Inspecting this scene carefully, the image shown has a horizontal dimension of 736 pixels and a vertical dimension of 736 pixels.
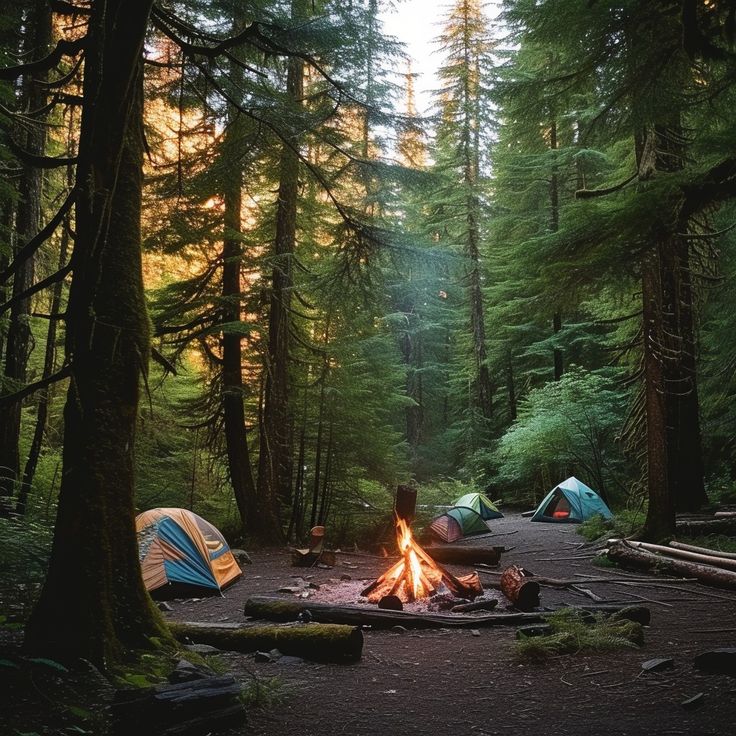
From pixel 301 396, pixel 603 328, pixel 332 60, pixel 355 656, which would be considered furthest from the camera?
pixel 603 328

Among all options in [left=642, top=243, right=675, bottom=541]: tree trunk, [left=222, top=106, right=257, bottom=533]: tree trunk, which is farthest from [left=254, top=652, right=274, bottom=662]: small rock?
[left=642, top=243, right=675, bottom=541]: tree trunk

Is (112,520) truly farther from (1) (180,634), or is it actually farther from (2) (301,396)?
(2) (301,396)

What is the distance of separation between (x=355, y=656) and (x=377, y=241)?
5037 millimetres

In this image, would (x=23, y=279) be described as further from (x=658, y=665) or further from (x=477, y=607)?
(x=658, y=665)

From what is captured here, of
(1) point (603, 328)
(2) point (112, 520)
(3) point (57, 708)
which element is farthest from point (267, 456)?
(1) point (603, 328)

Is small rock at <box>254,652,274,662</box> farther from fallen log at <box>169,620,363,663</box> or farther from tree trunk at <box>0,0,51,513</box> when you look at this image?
tree trunk at <box>0,0,51,513</box>

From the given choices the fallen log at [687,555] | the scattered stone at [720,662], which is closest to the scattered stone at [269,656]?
the scattered stone at [720,662]

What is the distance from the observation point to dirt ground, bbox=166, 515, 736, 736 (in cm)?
383

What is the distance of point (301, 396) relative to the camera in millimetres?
14008

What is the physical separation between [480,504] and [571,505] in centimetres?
287

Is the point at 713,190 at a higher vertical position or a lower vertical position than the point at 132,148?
higher

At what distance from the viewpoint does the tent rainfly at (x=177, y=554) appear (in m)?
8.15

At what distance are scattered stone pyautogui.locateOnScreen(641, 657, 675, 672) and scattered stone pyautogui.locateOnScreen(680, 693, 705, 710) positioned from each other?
2.42 feet

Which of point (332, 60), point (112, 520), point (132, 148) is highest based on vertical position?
point (332, 60)
